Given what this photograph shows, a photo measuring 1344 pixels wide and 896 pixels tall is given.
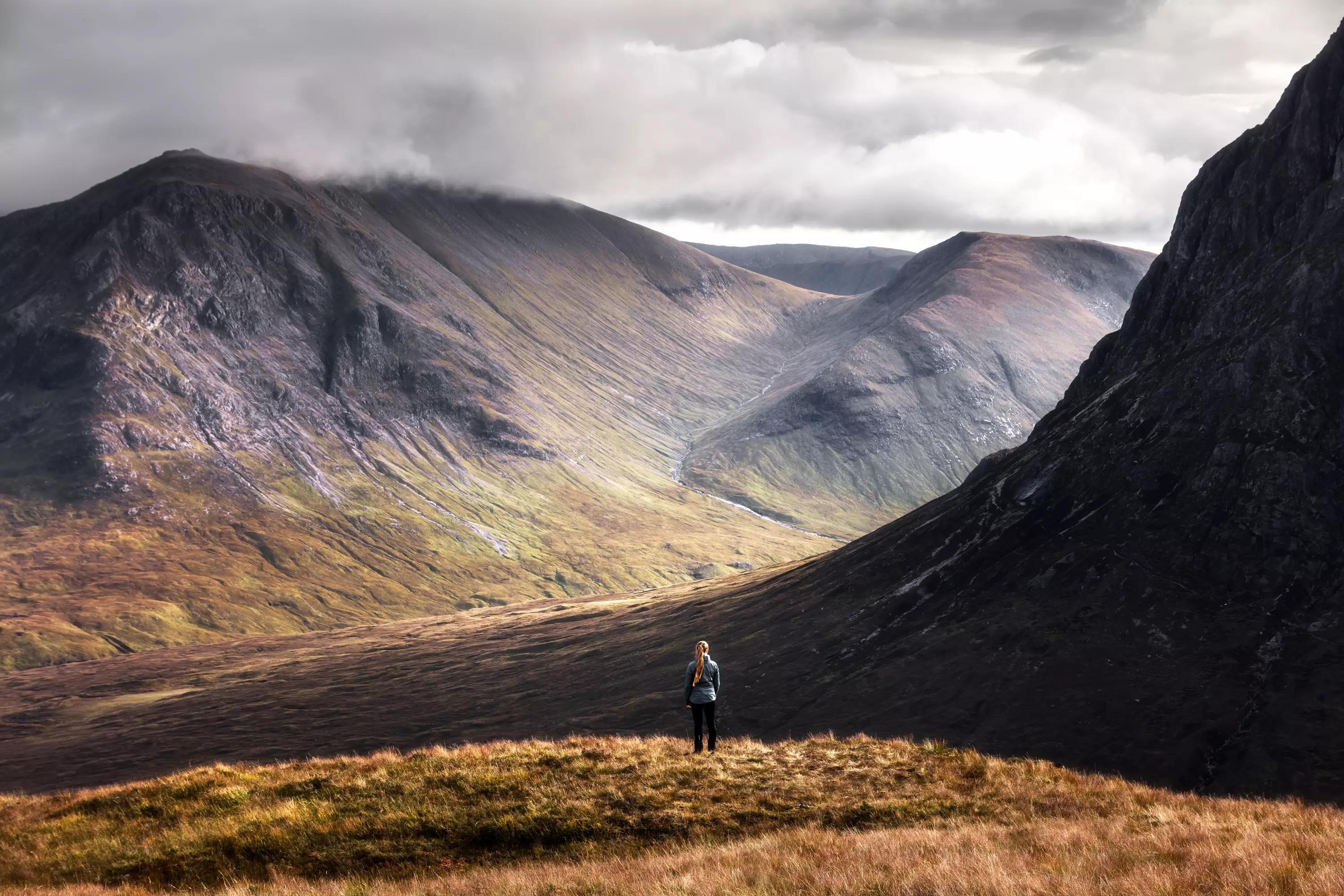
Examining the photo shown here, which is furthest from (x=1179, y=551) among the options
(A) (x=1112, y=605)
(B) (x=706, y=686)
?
(B) (x=706, y=686)

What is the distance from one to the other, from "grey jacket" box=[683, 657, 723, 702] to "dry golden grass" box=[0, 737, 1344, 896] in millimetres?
1964

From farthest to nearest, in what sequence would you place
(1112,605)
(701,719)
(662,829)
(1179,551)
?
(1179,551)
(1112,605)
(701,719)
(662,829)

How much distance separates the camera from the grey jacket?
3234 centimetres

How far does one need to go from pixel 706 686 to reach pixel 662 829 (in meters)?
6.66

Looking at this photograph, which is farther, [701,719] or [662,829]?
[701,719]

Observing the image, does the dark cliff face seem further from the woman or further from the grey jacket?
the grey jacket

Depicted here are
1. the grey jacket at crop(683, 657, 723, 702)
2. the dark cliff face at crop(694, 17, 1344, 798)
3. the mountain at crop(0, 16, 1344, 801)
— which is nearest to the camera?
the grey jacket at crop(683, 657, 723, 702)

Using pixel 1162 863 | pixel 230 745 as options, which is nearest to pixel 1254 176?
pixel 1162 863

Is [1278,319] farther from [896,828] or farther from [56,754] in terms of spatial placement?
[56,754]

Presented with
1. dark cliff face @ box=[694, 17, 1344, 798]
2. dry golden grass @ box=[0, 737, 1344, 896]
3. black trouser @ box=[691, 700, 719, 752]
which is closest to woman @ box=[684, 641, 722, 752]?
black trouser @ box=[691, 700, 719, 752]

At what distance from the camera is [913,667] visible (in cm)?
11388

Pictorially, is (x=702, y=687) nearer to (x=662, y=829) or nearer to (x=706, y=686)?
(x=706, y=686)

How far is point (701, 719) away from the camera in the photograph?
32.8 meters

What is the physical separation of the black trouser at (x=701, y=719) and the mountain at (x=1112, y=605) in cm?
5836
